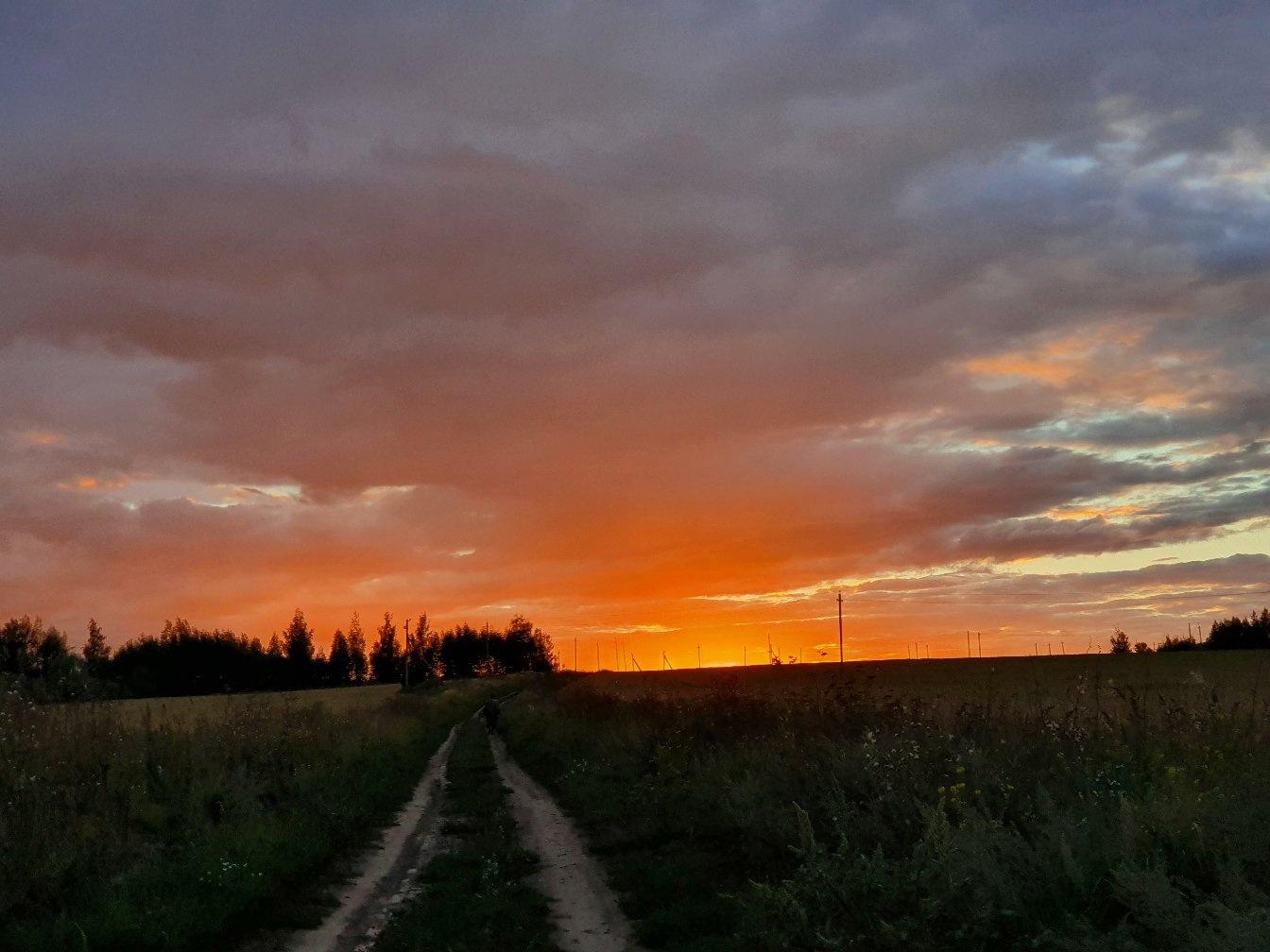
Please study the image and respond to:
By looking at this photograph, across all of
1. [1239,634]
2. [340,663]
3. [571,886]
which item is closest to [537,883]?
[571,886]

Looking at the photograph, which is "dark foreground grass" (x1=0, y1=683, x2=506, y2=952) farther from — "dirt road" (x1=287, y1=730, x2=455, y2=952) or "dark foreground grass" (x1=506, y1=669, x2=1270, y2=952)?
"dark foreground grass" (x1=506, y1=669, x2=1270, y2=952)

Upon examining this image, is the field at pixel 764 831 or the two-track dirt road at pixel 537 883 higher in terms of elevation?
the field at pixel 764 831

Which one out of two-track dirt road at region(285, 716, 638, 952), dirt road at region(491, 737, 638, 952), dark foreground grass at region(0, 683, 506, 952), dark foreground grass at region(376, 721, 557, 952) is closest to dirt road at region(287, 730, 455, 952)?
two-track dirt road at region(285, 716, 638, 952)

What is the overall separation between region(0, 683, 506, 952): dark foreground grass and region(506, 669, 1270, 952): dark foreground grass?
14.9ft

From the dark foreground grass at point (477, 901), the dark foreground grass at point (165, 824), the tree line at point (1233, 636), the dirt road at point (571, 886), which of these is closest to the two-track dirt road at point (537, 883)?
the dirt road at point (571, 886)

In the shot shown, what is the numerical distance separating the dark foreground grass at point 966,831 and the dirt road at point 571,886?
1.06ft

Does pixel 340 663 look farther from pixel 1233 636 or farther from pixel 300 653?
pixel 1233 636

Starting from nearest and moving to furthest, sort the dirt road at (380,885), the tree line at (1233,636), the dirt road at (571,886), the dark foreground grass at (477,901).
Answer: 1. the dark foreground grass at (477,901)
2. the dirt road at (571,886)
3. the dirt road at (380,885)
4. the tree line at (1233,636)

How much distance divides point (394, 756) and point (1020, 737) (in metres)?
21.8

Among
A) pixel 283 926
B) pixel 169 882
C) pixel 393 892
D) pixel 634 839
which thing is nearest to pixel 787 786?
pixel 634 839

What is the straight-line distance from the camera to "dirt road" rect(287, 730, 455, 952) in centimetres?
1096

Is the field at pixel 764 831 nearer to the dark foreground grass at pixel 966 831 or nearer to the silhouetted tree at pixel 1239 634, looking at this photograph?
the dark foreground grass at pixel 966 831

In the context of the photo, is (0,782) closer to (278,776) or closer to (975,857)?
(278,776)

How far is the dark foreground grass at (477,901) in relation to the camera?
10391 millimetres
